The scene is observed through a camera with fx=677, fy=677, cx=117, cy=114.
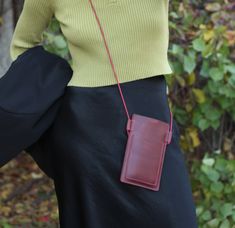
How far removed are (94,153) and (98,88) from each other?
230 mm

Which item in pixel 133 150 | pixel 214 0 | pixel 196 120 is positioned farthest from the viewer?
pixel 214 0

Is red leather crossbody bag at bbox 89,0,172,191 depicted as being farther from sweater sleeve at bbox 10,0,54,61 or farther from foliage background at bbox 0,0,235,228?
foliage background at bbox 0,0,235,228

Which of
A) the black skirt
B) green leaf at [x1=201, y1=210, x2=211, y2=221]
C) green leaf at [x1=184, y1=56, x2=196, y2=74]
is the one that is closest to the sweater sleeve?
the black skirt

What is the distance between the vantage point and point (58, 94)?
2.35m

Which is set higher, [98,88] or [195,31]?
[98,88]

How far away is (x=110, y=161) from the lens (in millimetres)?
2355

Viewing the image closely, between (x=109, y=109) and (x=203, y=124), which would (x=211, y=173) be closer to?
(x=203, y=124)

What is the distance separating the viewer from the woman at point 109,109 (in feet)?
7.52

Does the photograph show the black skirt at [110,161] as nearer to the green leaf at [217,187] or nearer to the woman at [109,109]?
the woman at [109,109]

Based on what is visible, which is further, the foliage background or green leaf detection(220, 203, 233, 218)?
the foliage background

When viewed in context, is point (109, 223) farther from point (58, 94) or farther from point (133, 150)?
point (58, 94)

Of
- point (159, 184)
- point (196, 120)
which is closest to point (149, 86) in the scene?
point (159, 184)

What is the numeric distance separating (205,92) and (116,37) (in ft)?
5.44

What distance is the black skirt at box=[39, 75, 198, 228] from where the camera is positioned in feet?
7.64
